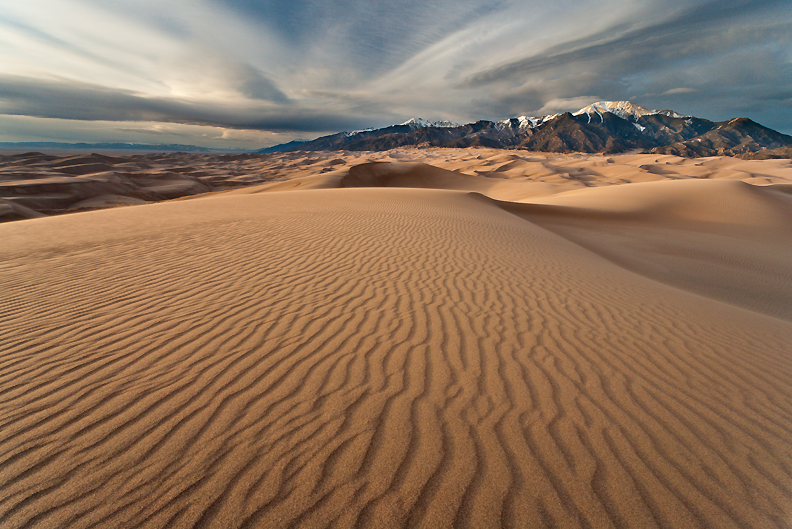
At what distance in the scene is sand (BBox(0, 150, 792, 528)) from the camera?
6.24 ft

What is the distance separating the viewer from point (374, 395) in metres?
2.68

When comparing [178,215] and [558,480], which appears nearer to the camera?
[558,480]

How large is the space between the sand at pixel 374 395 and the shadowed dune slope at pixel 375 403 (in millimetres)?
17

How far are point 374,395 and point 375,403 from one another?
9cm

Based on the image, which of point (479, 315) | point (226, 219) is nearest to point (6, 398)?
point (479, 315)

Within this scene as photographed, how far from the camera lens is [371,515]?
5.94 ft

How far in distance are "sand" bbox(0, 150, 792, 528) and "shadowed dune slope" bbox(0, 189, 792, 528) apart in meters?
0.02

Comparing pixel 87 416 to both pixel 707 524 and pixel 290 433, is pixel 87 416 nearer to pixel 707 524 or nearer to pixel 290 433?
pixel 290 433

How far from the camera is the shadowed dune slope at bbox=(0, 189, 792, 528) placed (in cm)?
190

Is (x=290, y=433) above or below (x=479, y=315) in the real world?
above

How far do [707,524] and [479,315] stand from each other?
261 cm

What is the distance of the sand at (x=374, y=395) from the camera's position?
1.90 metres

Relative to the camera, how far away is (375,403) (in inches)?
102

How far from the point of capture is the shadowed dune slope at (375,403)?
1.90 meters
